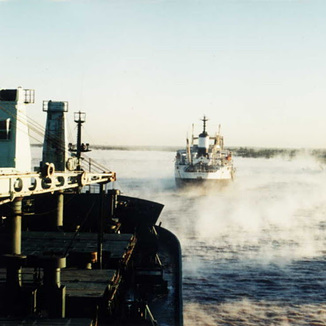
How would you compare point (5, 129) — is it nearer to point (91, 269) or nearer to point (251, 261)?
point (91, 269)

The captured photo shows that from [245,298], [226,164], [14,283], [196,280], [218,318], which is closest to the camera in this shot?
[14,283]

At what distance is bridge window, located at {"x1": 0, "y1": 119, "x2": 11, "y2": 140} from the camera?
3784 cm

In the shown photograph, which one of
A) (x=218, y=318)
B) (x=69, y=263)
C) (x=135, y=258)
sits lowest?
(x=218, y=318)

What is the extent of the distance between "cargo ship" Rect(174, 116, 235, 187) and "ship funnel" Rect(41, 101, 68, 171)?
7070 centimetres

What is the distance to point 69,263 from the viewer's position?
795 inches

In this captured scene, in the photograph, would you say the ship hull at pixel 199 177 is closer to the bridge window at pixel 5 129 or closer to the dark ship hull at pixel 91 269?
the dark ship hull at pixel 91 269

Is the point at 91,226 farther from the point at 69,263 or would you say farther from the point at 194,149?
the point at 194,149

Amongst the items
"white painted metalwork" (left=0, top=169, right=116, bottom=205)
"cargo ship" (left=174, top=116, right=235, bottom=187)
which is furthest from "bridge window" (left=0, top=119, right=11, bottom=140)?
"cargo ship" (left=174, top=116, right=235, bottom=187)

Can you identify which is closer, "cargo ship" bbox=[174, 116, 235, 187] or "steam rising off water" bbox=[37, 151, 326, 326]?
"steam rising off water" bbox=[37, 151, 326, 326]

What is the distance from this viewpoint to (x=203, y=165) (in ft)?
379

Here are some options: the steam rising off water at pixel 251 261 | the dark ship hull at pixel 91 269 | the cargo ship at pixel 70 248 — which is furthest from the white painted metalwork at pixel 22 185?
the steam rising off water at pixel 251 261

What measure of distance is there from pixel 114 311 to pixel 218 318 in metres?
13.3

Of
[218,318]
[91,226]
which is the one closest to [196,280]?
[218,318]

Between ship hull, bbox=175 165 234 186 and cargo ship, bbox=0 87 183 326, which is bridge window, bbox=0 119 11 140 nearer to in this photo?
cargo ship, bbox=0 87 183 326
